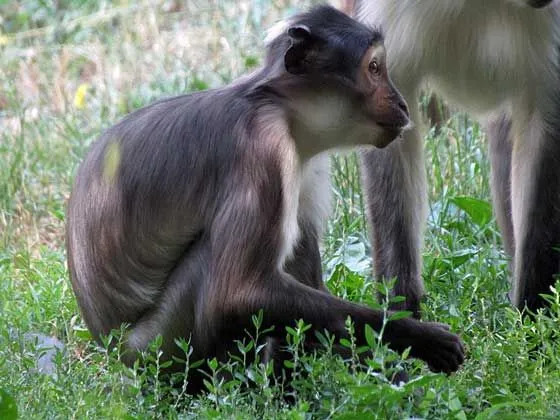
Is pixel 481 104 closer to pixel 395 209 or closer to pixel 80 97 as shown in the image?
pixel 395 209

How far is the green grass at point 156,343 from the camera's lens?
459 cm

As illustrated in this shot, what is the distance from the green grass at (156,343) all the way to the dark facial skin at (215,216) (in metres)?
0.14

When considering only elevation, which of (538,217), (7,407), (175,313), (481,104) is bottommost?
(538,217)

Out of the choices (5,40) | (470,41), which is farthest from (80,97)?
(470,41)

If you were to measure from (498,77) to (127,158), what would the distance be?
1765 millimetres

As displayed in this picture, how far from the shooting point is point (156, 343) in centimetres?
472

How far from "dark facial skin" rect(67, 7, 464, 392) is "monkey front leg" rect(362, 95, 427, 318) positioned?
88 centimetres

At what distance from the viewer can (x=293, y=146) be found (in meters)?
5.04

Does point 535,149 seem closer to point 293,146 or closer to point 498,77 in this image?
point 498,77

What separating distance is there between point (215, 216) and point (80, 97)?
4.75m

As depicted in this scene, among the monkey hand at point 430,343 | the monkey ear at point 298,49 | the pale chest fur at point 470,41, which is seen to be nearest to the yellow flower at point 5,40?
the pale chest fur at point 470,41

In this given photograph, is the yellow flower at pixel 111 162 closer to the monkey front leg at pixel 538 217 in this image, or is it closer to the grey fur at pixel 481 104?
the grey fur at pixel 481 104

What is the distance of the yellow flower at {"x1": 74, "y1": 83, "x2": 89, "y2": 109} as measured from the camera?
9.35 metres

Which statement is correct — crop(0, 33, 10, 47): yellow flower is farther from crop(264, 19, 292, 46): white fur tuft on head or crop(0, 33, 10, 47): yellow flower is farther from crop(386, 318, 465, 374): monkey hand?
crop(386, 318, 465, 374): monkey hand
